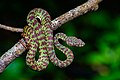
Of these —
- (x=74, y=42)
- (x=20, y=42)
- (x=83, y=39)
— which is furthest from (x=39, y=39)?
(x=83, y=39)

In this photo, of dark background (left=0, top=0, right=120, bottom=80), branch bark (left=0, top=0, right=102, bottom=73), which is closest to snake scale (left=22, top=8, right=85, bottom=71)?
branch bark (left=0, top=0, right=102, bottom=73)

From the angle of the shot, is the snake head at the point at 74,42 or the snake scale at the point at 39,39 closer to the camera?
the snake scale at the point at 39,39

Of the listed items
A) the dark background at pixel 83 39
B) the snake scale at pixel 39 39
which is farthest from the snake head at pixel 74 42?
the dark background at pixel 83 39

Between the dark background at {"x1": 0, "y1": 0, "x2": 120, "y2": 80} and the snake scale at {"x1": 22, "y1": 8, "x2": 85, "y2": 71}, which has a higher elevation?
the dark background at {"x1": 0, "y1": 0, "x2": 120, "y2": 80}

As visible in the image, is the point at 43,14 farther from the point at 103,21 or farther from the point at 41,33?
the point at 103,21

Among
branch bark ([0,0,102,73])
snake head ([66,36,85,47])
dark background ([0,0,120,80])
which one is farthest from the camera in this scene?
dark background ([0,0,120,80])

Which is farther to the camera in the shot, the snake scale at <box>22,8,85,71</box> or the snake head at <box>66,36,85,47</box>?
the snake head at <box>66,36,85,47</box>

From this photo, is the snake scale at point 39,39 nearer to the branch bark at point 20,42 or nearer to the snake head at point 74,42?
the branch bark at point 20,42

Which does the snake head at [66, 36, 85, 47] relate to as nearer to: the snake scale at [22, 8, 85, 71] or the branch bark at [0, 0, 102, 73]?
the snake scale at [22, 8, 85, 71]
